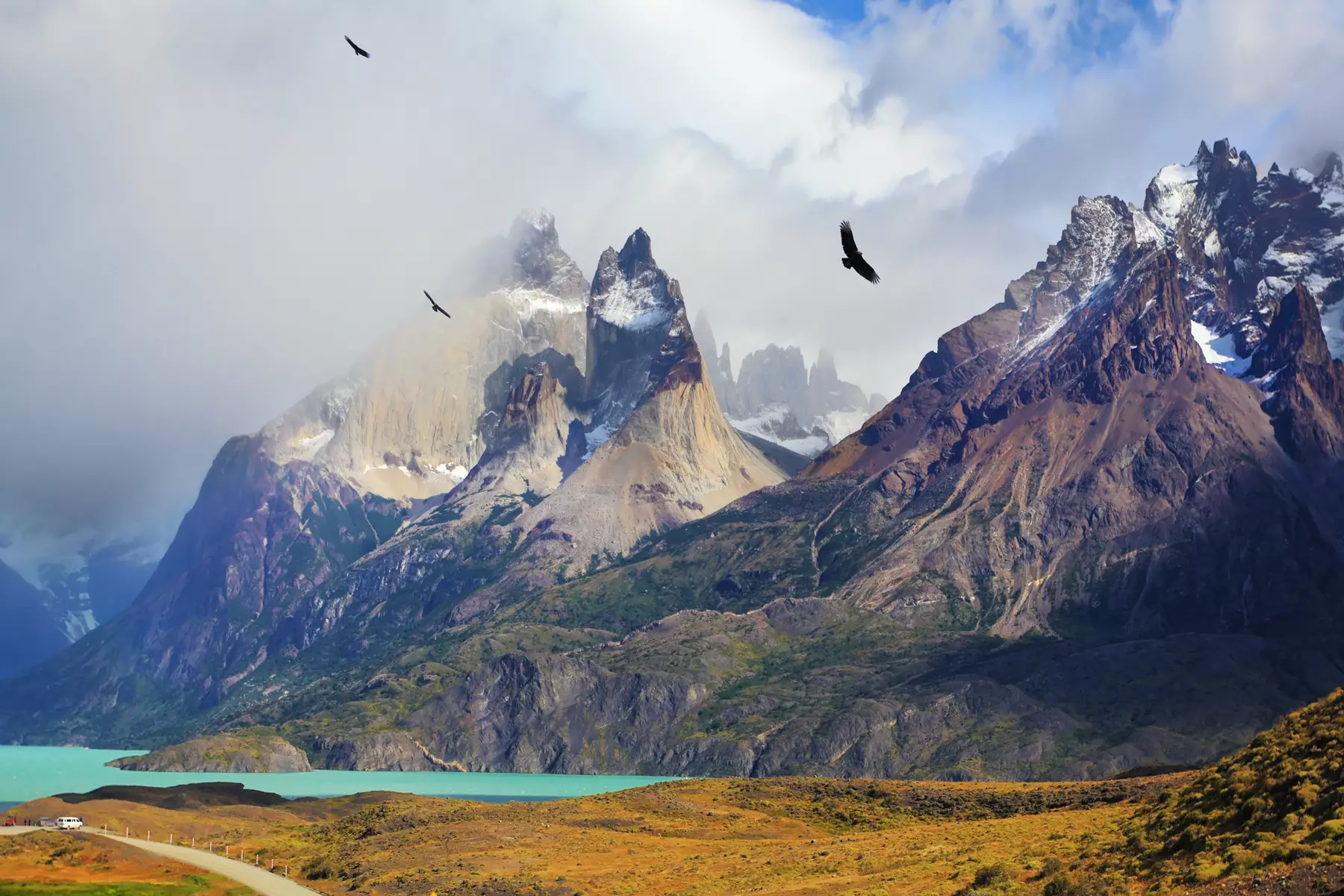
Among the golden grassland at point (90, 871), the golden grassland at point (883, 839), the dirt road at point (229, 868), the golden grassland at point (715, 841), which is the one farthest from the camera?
the dirt road at point (229, 868)

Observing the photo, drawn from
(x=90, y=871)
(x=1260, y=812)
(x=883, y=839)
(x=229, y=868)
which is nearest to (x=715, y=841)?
(x=883, y=839)

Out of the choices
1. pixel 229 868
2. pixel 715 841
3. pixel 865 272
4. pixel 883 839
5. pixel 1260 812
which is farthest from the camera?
pixel 715 841

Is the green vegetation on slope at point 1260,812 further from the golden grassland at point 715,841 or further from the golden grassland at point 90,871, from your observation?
the golden grassland at point 90,871

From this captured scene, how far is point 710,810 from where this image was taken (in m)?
188

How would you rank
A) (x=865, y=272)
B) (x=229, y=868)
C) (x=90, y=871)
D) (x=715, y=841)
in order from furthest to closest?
(x=715, y=841), (x=229, y=868), (x=90, y=871), (x=865, y=272)

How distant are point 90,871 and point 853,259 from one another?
92557 millimetres

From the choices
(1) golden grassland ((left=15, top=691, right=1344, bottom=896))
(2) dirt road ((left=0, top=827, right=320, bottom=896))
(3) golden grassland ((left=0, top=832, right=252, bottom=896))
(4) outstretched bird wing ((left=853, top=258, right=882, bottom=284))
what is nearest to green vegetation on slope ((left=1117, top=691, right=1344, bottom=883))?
(1) golden grassland ((left=15, top=691, right=1344, bottom=896))

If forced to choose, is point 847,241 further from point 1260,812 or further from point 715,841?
point 715,841

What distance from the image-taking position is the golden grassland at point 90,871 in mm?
113125

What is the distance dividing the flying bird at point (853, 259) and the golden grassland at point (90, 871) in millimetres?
79417

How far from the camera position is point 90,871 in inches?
4850

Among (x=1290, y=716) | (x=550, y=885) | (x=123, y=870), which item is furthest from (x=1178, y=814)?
(x=123, y=870)

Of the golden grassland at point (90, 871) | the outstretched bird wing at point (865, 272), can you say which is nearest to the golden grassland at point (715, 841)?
the golden grassland at point (90, 871)

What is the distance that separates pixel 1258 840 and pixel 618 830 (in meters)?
107
